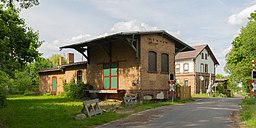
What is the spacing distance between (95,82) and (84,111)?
12.4 metres

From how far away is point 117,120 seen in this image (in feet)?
42.5

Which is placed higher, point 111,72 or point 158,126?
point 111,72

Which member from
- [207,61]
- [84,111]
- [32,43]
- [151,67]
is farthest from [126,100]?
[207,61]

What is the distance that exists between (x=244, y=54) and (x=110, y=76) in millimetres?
15664

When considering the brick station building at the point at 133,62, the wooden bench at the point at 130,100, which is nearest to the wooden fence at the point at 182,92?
the brick station building at the point at 133,62

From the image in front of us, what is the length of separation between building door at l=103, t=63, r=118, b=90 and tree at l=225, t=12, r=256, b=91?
44.4ft

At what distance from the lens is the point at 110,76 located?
24734 mm

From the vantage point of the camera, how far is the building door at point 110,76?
2421 centimetres

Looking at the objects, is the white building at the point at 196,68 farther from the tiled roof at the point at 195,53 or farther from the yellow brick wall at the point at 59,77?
the yellow brick wall at the point at 59,77

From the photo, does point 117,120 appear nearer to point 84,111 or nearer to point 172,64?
point 84,111

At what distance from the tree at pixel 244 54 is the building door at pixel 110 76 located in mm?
13547

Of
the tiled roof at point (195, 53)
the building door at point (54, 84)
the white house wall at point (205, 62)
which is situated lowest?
the building door at point (54, 84)

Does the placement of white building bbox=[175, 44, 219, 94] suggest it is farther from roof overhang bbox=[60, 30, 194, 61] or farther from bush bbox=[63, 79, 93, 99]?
bush bbox=[63, 79, 93, 99]

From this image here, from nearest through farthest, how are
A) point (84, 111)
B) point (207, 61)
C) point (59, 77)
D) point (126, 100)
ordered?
1. point (84, 111)
2. point (126, 100)
3. point (59, 77)
4. point (207, 61)
